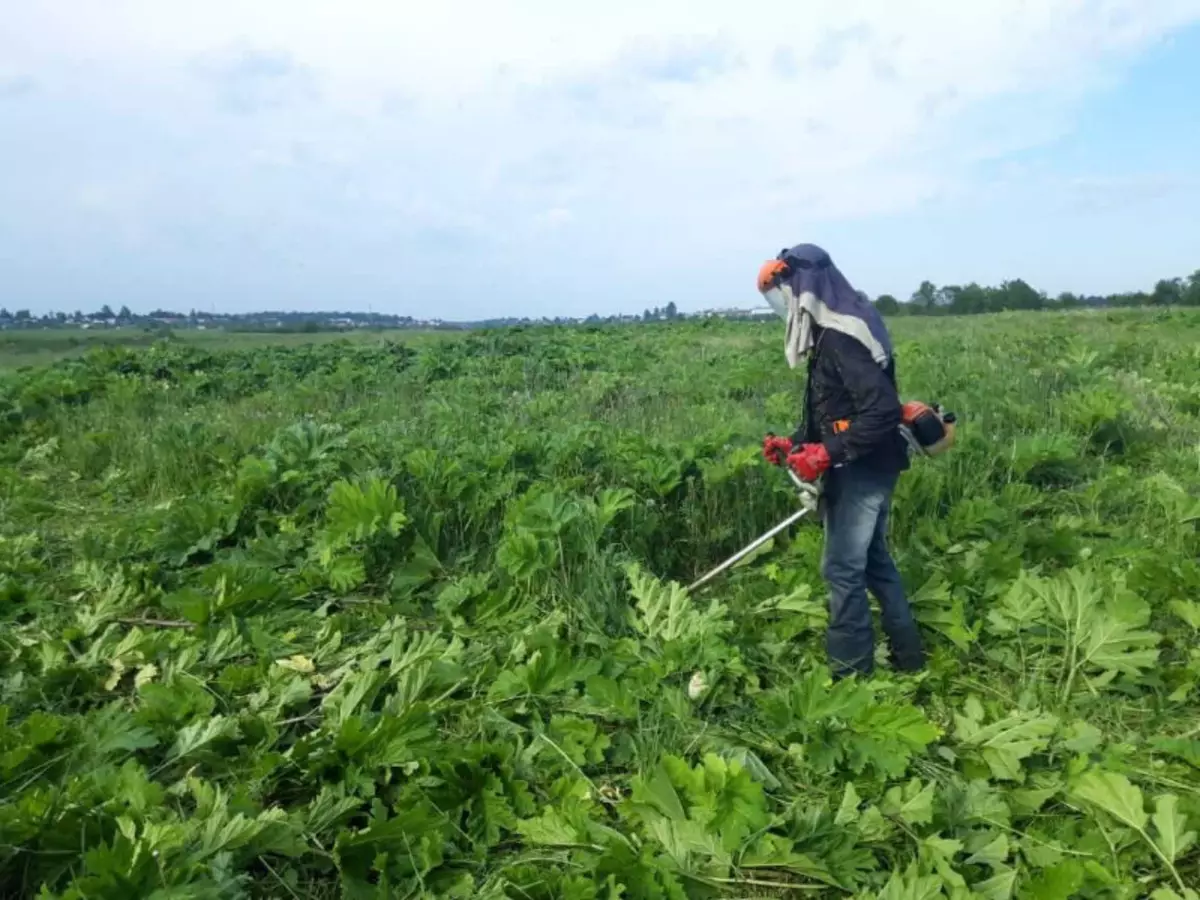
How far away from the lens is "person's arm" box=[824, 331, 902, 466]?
3514 millimetres

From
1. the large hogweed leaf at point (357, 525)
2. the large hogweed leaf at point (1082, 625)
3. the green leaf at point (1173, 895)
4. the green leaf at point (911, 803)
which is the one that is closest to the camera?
the green leaf at point (1173, 895)

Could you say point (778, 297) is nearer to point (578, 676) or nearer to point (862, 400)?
point (862, 400)

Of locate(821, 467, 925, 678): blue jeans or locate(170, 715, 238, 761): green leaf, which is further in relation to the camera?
locate(821, 467, 925, 678): blue jeans

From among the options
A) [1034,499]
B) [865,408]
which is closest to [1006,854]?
[865,408]

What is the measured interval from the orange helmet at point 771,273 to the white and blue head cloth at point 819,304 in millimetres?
20

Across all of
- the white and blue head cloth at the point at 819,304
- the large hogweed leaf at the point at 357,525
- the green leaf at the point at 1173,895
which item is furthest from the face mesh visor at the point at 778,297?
the large hogweed leaf at the point at 357,525

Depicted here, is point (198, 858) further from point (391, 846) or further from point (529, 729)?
point (529, 729)

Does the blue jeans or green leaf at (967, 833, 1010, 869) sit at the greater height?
the blue jeans

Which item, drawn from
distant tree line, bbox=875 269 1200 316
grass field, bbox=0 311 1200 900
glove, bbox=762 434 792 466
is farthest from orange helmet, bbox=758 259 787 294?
distant tree line, bbox=875 269 1200 316

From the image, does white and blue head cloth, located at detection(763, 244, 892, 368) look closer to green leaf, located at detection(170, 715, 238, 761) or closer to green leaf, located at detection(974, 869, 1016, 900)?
green leaf, located at detection(974, 869, 1016, 900)

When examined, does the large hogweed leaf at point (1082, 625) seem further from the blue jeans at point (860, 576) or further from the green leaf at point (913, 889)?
the green leaf at point (913, 889)

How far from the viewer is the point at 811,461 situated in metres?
3.63

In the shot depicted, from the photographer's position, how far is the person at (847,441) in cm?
355

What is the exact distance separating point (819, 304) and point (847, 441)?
601 millimetres
